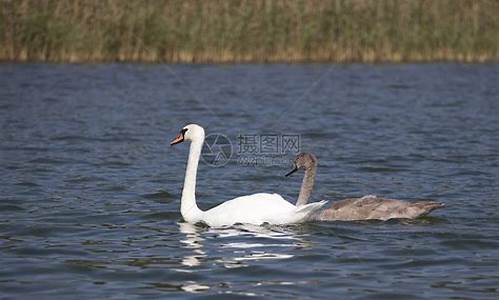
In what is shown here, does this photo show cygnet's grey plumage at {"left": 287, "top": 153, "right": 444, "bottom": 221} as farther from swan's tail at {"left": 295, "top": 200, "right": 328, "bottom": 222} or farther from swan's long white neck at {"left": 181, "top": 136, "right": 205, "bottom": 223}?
swan's long white neck at {"left": 181, "top": 136, "right": 205, "bottom": 223}

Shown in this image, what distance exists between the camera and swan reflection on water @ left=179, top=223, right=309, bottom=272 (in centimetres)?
812

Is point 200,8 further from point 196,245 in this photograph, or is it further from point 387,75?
point 196,245

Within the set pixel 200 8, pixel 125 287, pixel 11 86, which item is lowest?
pixel 125 287

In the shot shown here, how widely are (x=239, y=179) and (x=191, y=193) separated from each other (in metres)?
2.83

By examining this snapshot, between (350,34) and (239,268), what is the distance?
18.7m

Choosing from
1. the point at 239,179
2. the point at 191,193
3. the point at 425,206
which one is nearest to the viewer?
the point at 425,206

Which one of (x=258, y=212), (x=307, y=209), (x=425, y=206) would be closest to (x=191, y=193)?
(x=258, y=212)

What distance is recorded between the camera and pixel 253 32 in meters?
25.7

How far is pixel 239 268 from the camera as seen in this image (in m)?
7.79

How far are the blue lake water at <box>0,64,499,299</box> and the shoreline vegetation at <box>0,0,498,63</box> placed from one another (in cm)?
52

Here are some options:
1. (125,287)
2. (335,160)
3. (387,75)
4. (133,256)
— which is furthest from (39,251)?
(387,75)
